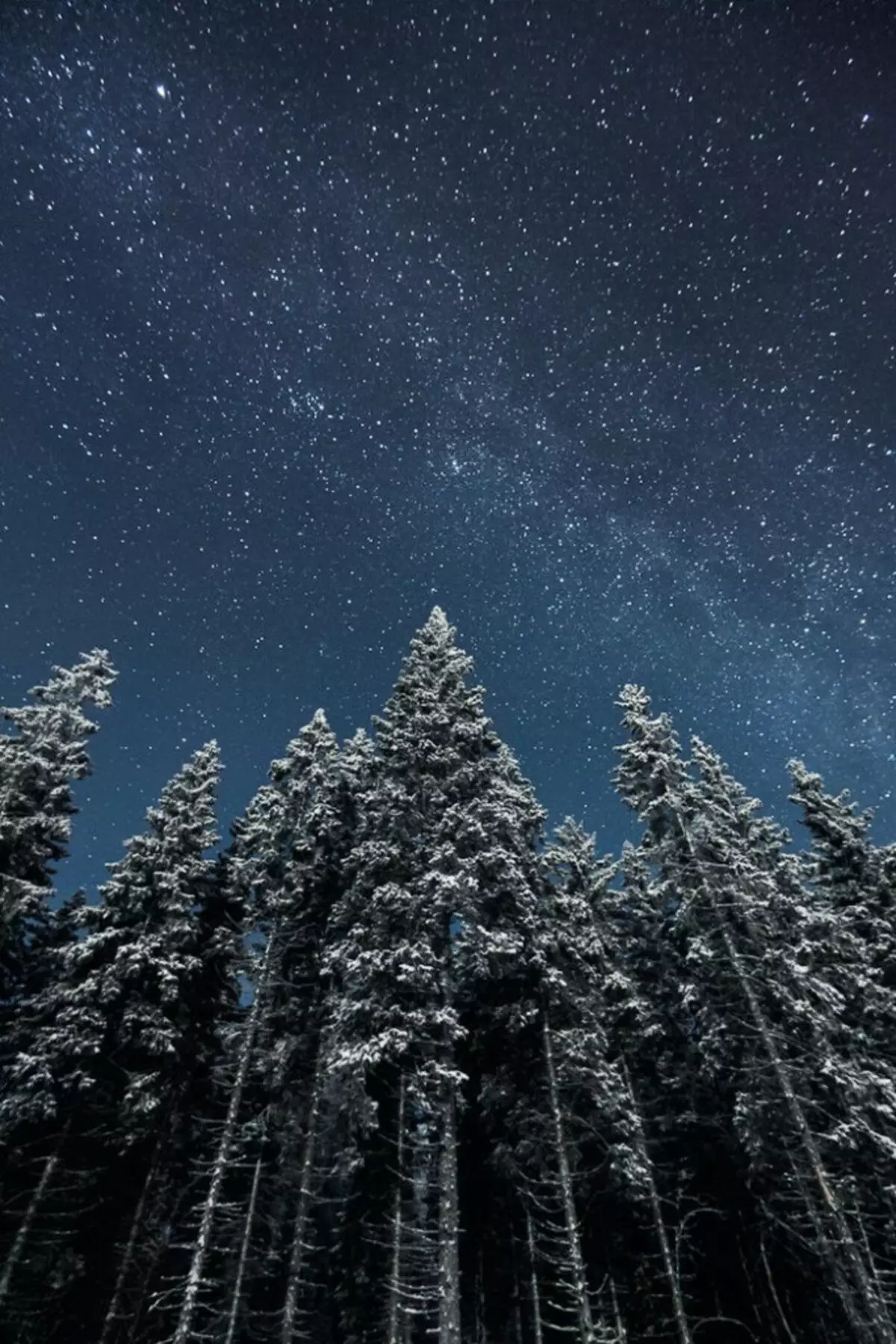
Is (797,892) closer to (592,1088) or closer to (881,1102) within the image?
(881,1102)

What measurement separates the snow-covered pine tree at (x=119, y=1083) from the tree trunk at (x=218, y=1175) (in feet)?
5.62

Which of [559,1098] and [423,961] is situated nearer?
[423,961]

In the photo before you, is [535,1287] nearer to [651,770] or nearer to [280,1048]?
[280,1048]

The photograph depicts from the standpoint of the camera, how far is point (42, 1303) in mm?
16453

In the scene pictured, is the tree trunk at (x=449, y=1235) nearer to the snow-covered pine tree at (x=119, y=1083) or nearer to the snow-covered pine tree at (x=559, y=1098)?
the snow-covered pine tree at (x=559, y=1098)

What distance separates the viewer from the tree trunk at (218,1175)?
13.8 m

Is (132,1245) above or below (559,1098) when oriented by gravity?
below

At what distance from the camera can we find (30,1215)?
611 inches

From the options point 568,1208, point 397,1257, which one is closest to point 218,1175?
point 397,1257

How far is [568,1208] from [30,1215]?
11904 millimetres

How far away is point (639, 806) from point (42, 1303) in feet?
63.4

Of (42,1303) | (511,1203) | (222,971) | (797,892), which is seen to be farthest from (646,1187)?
(42,1303)

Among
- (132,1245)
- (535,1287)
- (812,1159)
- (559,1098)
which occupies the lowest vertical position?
(535,1287)

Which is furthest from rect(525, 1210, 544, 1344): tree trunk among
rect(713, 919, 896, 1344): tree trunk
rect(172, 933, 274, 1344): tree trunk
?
rect(172, 933, 274, 1344): tree trunk
